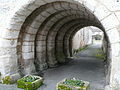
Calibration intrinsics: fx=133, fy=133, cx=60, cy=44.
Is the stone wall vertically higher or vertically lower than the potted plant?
higher

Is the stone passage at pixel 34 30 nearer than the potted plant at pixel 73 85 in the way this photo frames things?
Yes

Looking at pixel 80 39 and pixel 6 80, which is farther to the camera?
pixel 80 39

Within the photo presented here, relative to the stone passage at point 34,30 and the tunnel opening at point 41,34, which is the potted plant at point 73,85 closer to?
the stone passage at point 34,30

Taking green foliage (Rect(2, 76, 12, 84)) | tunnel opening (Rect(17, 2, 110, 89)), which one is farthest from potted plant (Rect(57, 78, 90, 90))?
tunnel opening (Rect(17, 2, 110, 89))

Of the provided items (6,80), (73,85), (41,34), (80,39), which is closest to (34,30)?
(41,34)

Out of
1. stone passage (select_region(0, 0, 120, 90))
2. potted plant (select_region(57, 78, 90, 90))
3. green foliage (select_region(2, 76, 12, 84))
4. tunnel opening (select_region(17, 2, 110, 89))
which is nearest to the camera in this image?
stone passage (select_region(0, 0, 120, 90))

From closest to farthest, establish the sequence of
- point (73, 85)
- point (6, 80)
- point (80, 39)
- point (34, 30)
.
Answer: point (73, 85)
point (6, 80)
point (34, 30)
point (80, 39)

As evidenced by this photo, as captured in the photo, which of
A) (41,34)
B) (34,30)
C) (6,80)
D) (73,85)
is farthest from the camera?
(41,34)

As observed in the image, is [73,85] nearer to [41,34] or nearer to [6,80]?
[6,80]

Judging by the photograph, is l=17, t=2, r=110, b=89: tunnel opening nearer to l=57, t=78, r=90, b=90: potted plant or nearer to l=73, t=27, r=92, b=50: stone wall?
l=57, t=78, r=90, b=90: potted plant

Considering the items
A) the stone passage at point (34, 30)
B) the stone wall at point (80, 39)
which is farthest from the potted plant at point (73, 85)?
the stone wall at point (80, 39)

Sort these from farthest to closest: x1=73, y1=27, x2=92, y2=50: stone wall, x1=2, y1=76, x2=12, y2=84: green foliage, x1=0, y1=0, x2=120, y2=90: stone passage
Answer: x1=73, y1=27, x2=92, y2=50: stone wall, x1=2, y1=76, x2=12, y2=84: green foliage, x1=0, y1=0, x2=120, y2=90: stone passage

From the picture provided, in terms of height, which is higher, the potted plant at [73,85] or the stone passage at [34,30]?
the stone passage at [34,30]

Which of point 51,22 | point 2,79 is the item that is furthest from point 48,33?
point 2,79
